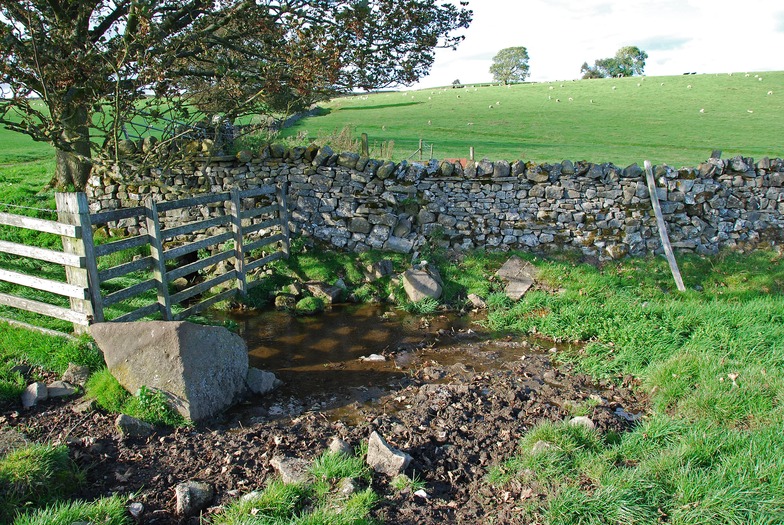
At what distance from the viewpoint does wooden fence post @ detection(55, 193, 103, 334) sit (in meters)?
6.55

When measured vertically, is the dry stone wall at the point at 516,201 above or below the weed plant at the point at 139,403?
above

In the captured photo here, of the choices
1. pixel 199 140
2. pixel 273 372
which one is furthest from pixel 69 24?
pixel 273 372

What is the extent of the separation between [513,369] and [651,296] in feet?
12.8

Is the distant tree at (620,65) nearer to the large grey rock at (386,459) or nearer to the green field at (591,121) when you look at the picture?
the green field at (591,121)

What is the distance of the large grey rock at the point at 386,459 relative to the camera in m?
4.77

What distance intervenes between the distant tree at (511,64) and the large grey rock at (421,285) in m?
80.1

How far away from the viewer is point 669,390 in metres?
6.19

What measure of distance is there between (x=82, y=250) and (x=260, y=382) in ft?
9.20

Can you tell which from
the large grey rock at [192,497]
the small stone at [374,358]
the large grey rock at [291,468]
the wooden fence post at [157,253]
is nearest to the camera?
the large grey rock at [192,497]

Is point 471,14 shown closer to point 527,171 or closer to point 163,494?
point 527,171

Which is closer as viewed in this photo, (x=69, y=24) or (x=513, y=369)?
(x=513, y=369)

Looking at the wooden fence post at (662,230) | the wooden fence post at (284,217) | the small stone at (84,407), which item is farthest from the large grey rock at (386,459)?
the wooden fence post at (662,230)

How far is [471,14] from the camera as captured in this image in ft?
40.5

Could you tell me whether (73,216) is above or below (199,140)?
below
